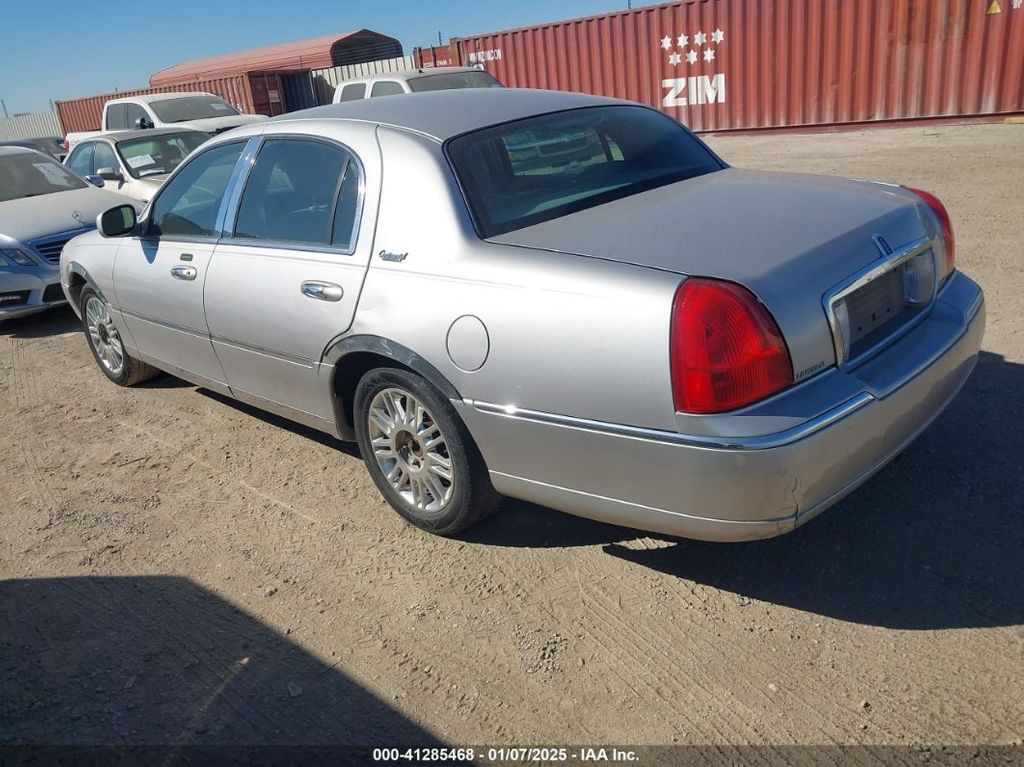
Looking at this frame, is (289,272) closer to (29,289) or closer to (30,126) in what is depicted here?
(29,289)

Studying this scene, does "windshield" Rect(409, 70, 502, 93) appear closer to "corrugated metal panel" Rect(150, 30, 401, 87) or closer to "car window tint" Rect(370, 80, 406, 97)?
"car window tint" Rect(370, 80, 406, 97)

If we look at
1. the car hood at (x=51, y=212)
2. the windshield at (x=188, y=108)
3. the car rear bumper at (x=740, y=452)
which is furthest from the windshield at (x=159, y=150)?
the car rear bumper at (x=740, y=452)

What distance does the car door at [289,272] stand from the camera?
136 inches

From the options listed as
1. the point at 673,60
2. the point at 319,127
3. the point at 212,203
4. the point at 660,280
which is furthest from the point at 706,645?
the point at 673,60

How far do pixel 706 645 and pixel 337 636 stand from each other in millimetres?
1269

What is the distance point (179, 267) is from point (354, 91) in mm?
10056

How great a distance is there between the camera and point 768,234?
2.76 metres

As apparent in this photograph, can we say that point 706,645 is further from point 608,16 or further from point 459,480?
point 608,16

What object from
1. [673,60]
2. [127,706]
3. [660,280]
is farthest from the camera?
[673,60]

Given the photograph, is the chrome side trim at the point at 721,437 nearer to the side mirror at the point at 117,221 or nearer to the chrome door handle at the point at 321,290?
the chrome door handle at the point at 321,290

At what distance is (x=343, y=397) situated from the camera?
368 cm

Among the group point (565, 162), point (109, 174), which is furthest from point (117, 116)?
point (565, 162)

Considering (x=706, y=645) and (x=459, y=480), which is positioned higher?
(x=459, y=480)

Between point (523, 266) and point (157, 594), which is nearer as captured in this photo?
point (523, 266)
